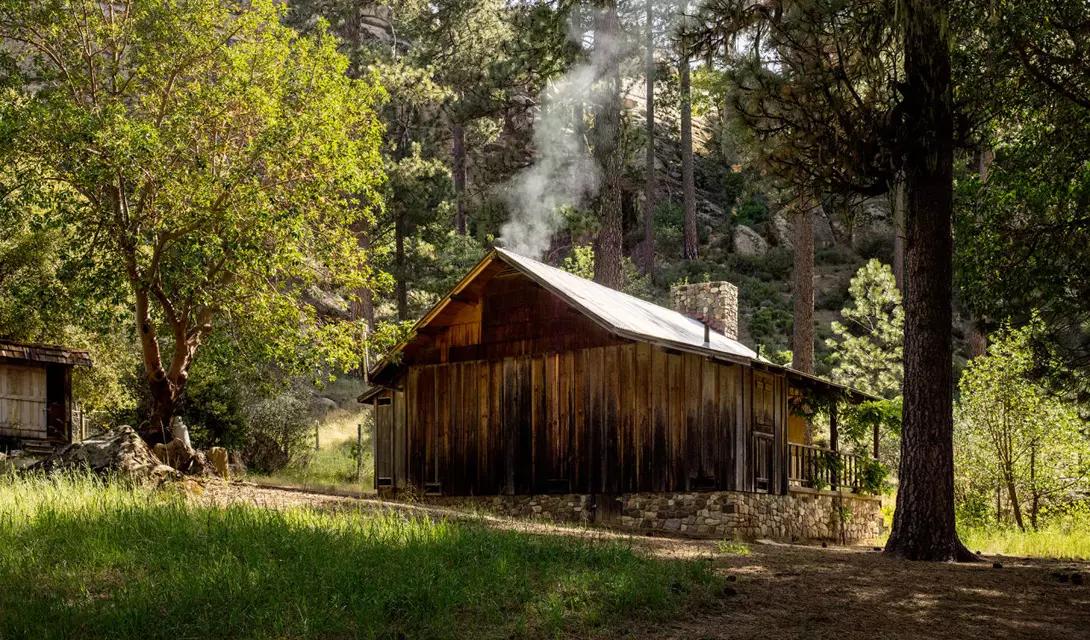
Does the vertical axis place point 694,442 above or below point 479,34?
below

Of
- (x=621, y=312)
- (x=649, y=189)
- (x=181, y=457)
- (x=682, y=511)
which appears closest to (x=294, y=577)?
(x=181, y=457)

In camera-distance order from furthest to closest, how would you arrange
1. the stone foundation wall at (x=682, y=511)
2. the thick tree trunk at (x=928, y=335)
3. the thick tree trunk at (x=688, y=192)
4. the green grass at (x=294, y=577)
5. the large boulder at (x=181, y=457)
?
the thick tree trunk at (x=688, y=192) < the stone foundation wall at (x=682, y=511) < the large boulder at (x=181, y=457) < the thick tree trunk at (x=928, y=335) < the green grass at (x=294, y=577)

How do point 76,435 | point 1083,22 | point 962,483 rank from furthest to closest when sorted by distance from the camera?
1. point 76,435
2. point 962,483
3. point 1083,22

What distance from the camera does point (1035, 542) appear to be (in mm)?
18938

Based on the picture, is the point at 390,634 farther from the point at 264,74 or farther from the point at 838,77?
the point at 264,74

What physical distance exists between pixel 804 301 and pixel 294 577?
21353 mm

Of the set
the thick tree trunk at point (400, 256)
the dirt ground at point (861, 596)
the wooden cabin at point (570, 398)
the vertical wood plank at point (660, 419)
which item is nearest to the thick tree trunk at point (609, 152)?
the wooden cabin at point (570, 398)

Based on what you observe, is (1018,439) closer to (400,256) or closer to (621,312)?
(621,312)

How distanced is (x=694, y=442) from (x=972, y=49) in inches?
319

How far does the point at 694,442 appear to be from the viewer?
18.6 m

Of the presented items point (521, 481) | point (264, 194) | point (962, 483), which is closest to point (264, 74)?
point (264, 194)

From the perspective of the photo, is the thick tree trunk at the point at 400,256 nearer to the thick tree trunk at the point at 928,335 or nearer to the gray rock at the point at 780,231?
the thick tree trunk at the point at 928,335

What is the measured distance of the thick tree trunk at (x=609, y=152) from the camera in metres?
27.4

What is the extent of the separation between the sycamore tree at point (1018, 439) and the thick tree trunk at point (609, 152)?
385 inches
